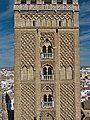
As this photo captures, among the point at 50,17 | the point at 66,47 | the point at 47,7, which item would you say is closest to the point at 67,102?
the point at 66,47

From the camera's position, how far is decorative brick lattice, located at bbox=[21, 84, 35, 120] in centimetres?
1664

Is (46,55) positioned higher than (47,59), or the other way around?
(46,55)

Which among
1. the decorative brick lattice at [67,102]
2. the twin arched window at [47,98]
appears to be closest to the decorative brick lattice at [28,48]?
the twin arched window at [47,98]

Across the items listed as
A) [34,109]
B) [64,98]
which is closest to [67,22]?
[64,98]

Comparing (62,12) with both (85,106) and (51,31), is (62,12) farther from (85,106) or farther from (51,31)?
(85,106)

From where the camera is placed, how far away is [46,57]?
1680 cm

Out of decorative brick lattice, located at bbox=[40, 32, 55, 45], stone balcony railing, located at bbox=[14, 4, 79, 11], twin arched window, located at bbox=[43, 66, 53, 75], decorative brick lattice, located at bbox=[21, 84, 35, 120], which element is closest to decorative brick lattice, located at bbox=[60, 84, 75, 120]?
twin arched window, located at bbox=[43, 66, 53, 75]

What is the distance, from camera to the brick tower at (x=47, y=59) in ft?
54.3

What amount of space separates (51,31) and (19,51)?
2.45m

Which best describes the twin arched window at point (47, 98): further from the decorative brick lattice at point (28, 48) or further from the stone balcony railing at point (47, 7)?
the stone balcony railing at point (47, 7)

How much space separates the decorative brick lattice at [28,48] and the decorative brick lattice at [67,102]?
2737 mm

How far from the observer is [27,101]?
16.7m

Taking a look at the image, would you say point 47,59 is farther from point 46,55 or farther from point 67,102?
point 67,102

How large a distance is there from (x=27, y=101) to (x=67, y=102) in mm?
2627
